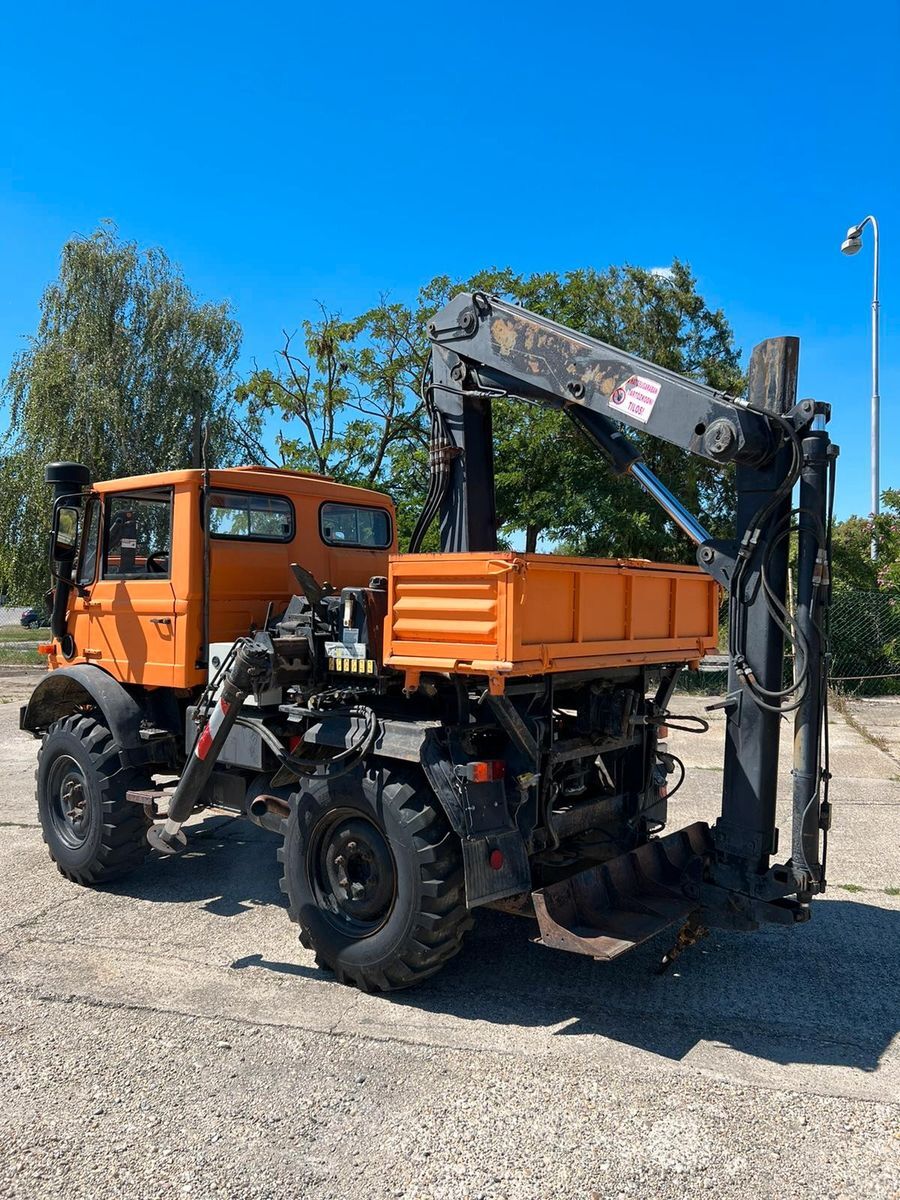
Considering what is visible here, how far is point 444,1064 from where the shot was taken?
3.91m

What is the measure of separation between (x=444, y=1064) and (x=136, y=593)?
12.6 feet

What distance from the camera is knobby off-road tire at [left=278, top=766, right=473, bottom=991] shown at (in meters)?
4.37

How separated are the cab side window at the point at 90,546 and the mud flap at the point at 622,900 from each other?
14.0 ft

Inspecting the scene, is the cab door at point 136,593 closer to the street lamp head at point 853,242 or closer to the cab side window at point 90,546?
the cab side window at point 90,546

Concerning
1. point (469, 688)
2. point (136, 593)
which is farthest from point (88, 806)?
point (469, 688)

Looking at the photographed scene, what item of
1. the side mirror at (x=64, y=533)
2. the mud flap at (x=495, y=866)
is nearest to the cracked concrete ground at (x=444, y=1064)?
the mud flap at (x=495, y=866)

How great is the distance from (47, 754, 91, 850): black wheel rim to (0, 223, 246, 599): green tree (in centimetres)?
1608

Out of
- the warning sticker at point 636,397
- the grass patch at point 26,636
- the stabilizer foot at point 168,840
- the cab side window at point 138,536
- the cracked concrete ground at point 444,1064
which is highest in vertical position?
the warning sticker at point 636,397

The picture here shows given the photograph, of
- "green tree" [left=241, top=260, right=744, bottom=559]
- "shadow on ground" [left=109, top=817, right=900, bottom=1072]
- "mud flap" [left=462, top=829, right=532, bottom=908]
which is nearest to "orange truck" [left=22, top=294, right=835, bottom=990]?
"mud flap" [left=462, top=829, right=532, bottom=908]

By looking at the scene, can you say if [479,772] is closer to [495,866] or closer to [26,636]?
[495,866]

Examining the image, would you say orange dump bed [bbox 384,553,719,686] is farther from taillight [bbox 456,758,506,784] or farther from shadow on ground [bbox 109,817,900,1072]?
shadow on ground [bbox 109,817,900,1072]

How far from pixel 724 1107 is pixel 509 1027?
1.09 meters

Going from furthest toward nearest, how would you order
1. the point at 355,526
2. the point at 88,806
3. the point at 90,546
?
the point at 355,526 → the point at 90,546 → the point at 88,806

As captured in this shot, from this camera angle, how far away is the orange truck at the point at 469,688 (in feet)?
14.2
